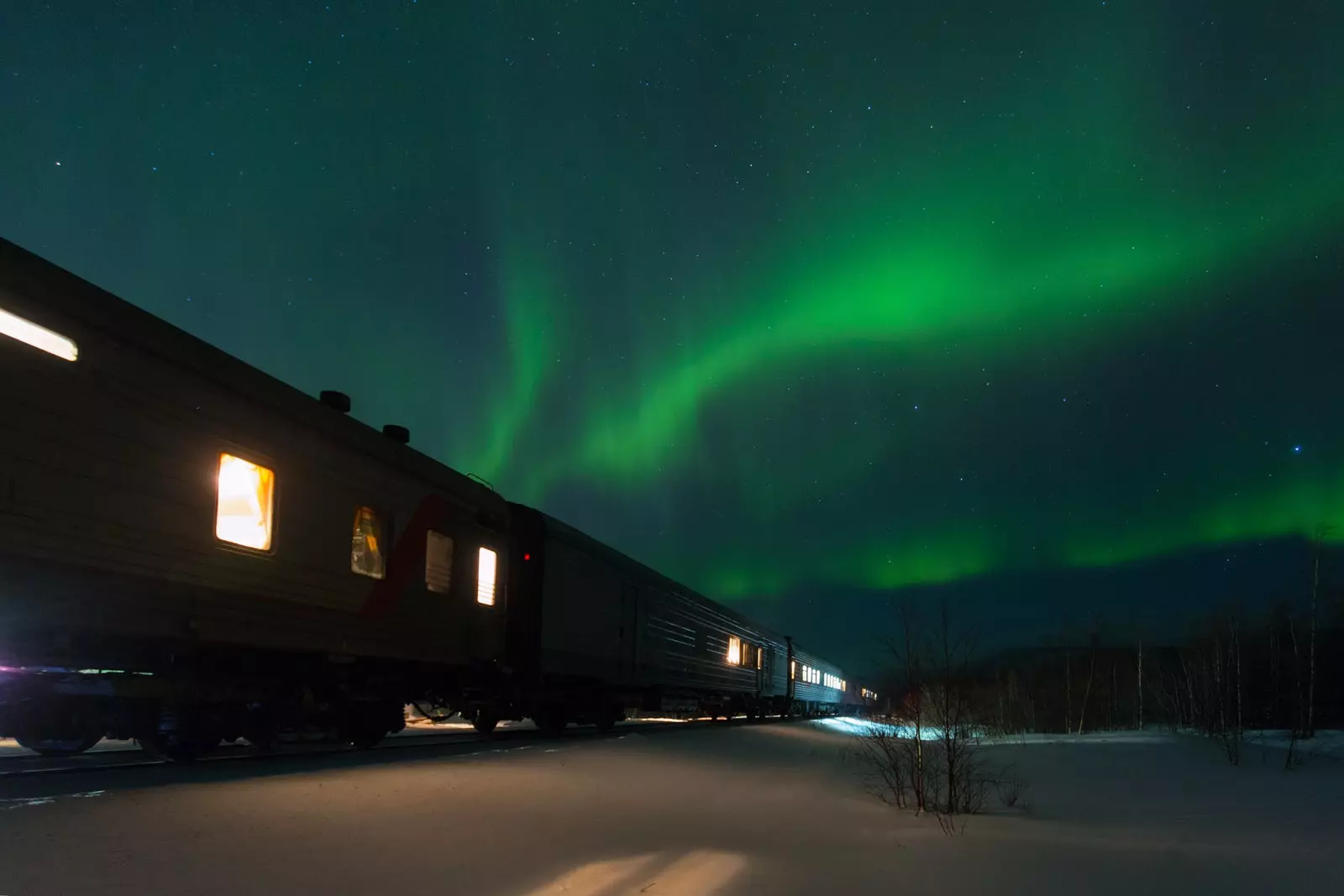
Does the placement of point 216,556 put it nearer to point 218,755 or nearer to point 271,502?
point 271,502

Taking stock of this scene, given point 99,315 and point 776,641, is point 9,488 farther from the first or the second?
point 776,641

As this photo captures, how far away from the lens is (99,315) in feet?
23.0

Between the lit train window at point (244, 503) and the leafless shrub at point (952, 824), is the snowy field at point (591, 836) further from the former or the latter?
the lit train window at point (244, 503)

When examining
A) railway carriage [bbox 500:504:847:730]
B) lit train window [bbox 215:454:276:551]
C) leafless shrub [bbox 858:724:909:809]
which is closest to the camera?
lit train window [bbox 215:454:276:551]

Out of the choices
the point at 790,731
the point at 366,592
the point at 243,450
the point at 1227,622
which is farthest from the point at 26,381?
the point at 1227,622

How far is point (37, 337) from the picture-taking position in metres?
6.50

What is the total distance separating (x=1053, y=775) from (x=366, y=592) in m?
9.07

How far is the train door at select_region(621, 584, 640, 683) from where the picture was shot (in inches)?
762

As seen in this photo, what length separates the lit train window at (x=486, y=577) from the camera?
13617 mm

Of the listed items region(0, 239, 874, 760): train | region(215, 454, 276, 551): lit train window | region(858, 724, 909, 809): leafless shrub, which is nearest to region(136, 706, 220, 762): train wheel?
region(0, 239, 874, 760): train

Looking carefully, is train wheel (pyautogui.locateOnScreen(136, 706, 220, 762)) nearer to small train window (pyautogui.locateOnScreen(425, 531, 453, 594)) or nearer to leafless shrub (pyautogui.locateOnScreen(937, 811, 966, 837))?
small train window (pyautogui.locateOnScreen(425, 531, 453, 594))

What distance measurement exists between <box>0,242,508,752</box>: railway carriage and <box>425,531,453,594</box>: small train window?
3cm

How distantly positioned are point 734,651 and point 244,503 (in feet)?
74.9

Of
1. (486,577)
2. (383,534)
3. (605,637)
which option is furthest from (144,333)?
(605,637)
